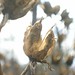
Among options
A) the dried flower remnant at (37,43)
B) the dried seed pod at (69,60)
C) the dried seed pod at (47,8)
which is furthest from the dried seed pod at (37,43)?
the dried seed pod at (69,60)

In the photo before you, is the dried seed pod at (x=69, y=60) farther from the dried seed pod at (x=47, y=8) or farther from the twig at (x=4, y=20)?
the twig at (x=4, y=20)

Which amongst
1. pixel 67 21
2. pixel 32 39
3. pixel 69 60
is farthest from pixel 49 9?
pixel 69 60

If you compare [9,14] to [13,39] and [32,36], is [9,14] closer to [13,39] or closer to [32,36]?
[32,36]

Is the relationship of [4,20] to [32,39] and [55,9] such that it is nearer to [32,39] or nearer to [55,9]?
[32,39]

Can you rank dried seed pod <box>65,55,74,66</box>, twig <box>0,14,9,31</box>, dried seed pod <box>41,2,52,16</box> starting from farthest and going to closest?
dried seed pod <box>65,55,74,66</box> < dried seed pod <box>41,2,52,16</box> < twig <box>0,14,9,31</box>

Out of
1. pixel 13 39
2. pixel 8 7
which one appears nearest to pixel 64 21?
pixel 8 7

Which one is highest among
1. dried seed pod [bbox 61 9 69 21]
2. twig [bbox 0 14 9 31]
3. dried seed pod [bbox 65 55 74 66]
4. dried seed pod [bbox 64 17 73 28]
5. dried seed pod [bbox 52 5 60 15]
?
twig [bbox 0 14 9 31]

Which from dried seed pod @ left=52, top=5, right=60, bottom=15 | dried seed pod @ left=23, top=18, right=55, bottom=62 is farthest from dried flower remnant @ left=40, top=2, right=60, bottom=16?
dried seed pod @ left=23, top=18, right=55, bottom=62

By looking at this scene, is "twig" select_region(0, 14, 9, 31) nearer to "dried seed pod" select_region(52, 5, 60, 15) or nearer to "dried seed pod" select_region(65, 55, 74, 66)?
"dried seed pod" select_region(52, 5, 60, 15)
